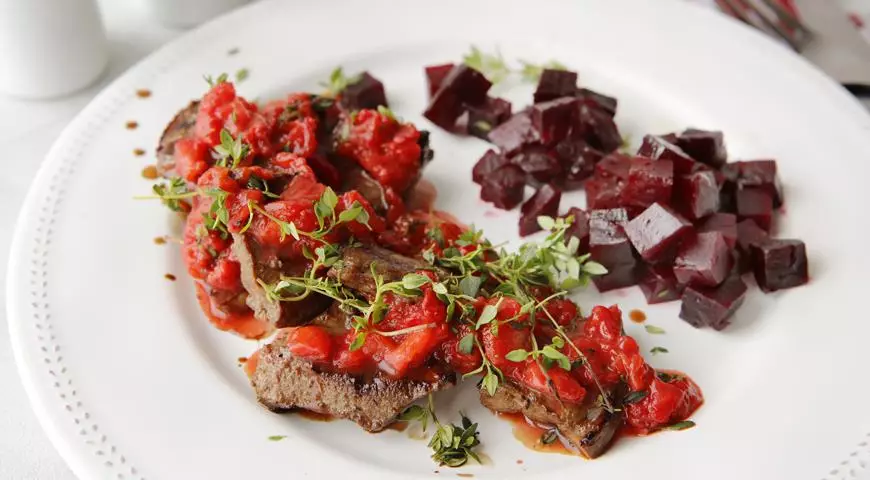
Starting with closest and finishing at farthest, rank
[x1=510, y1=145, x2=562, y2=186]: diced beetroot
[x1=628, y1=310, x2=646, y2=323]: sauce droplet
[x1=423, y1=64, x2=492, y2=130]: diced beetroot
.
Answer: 1. [x1=628, y1=310, x2=646, y2=323]: sauce droplet
2. [x1=510, y1=145, x2=562, y2=186]: diced beetroot
3. [x1=423, y1=64, x2=492, y2=130]: diced beetroot

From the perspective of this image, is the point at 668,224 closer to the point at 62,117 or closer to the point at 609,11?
the point at 609,11

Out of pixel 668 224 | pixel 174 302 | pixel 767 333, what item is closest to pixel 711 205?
pixel 668 224

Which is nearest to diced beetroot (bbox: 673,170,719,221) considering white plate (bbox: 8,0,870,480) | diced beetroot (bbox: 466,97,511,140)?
white plate (bbox: 8,0,870,480)

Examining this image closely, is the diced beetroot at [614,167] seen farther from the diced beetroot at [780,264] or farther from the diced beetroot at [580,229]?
the diced beetroot at [780,264]

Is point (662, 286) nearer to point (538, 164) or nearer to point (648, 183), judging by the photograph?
point (648, 183)

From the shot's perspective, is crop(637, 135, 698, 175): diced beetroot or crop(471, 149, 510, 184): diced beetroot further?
crop(471, 149, 510, 184): diced beetroot

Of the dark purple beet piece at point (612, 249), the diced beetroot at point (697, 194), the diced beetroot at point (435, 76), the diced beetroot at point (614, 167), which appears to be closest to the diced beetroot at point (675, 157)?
the diced beetroot at point (697, 194)

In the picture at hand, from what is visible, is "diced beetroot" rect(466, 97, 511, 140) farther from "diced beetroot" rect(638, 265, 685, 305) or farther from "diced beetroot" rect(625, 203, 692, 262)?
"diced beetroot" rect(638, 265, 685, 305)
